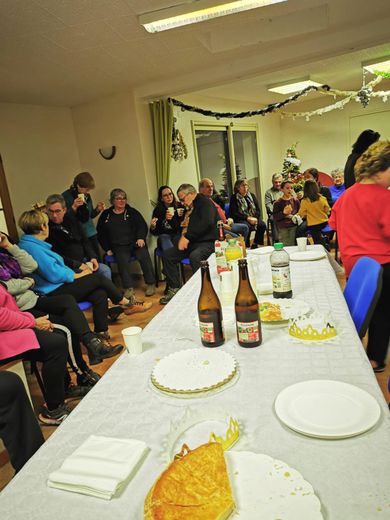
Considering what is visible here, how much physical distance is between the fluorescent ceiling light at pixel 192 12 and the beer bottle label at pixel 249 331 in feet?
7.74

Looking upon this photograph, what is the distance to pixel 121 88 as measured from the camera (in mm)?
4609

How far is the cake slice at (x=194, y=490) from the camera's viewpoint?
2.03ft

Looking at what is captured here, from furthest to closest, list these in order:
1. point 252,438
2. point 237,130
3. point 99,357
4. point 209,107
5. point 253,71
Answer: point 237,130
point 209,107
point 253,71
point 99,357
point 252,438

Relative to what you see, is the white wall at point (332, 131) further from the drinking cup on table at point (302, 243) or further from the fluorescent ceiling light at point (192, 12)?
the drinking cup on table at point (302, 243)

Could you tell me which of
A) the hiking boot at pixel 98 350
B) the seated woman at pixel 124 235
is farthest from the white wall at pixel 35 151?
the hiking boot at pixel 98 350

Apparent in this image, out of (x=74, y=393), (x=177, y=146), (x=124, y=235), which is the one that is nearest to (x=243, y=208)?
(x=177, y=146)

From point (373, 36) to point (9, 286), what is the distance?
3.83 meters

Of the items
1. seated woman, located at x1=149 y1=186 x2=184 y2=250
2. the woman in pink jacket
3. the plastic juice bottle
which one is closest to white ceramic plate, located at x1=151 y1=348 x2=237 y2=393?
the plastic juice bottle

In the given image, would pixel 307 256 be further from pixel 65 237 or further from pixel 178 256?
pixel 65 237

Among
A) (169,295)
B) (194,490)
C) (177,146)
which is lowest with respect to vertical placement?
(169,295)

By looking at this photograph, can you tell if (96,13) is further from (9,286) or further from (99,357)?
(99,357)

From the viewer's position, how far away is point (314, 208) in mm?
4762

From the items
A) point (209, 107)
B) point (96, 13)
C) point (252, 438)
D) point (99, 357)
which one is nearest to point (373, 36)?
point (96, 13)

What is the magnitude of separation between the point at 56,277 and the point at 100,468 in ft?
7.27
